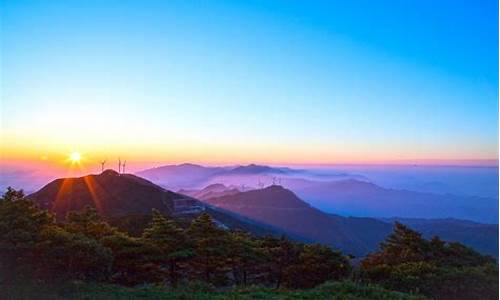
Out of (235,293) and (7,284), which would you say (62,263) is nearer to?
(7,284)

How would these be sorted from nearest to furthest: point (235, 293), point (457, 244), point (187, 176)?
point (235, 293), point (457, 244), point (187, 176)

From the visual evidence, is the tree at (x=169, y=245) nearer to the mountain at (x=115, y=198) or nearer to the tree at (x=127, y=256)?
the tree at (x=127, y=256)

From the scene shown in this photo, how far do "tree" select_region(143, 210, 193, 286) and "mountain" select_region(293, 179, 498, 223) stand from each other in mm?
114252

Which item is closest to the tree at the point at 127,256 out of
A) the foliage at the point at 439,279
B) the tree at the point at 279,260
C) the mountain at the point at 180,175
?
the tree at the point at 279,260

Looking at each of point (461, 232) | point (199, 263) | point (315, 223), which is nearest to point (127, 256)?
point (199, 263)

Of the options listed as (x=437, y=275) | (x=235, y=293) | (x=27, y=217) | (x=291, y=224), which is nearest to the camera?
(x=235, y=293)

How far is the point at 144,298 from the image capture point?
7266 mm

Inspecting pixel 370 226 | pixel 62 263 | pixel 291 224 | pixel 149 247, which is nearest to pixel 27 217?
pixel 62 263

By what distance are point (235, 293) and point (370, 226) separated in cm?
7611

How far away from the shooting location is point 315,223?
238ft

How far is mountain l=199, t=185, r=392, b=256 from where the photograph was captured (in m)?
67.4

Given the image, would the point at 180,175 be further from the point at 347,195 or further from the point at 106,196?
the point at 347,195

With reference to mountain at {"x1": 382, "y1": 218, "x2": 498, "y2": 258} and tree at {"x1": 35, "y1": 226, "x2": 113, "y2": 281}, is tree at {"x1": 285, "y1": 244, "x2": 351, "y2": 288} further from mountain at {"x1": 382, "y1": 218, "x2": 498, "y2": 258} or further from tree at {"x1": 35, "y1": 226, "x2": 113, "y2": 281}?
mountain at {"x1": 382, "y1": 218, "x2": 498, "y2": 258}

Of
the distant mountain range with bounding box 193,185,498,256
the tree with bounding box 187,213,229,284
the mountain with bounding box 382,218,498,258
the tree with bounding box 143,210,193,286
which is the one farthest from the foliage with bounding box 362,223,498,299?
the distant mountain range with bounding box 193,185,498,256
